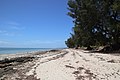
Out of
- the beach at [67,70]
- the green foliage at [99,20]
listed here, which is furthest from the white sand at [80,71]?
the green foliage at [99,20]

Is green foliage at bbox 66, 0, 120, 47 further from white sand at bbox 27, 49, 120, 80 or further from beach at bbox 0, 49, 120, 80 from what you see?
white sand at bbox 27, 49, 120, 80

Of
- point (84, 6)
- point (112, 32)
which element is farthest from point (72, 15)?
point (112, 32)

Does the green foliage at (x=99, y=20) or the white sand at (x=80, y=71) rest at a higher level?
the green foliage at (x=99, y=20)

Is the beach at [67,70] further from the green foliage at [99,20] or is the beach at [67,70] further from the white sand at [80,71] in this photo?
the green foliage at [99,20]

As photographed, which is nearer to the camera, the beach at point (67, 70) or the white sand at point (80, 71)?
the white sand at point (80, 71)

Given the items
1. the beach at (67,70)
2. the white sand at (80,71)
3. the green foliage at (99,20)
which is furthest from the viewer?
the green foliage at (99,20)

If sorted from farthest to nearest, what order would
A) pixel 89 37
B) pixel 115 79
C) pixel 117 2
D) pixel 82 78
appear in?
1. pixel 89 37
2. pixel 117 2
3. pixel 82 78
4. pixel 115 79

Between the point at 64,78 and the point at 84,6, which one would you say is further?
the point at 84,6

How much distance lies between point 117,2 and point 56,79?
91.1 feet

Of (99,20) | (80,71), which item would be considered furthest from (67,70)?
(99,20)

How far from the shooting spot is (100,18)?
39.3m

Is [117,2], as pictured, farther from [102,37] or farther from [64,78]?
[64,78]

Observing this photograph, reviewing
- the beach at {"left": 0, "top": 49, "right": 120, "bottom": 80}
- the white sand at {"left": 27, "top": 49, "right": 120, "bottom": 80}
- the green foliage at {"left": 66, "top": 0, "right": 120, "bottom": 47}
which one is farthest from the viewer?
the green foliage at {"left": 66, "top": 0, "right": 120, "bottom": 47}

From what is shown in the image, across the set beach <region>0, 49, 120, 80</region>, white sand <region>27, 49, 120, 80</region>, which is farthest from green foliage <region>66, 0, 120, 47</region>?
white sand <region>27, 49, 120, 80</region>
